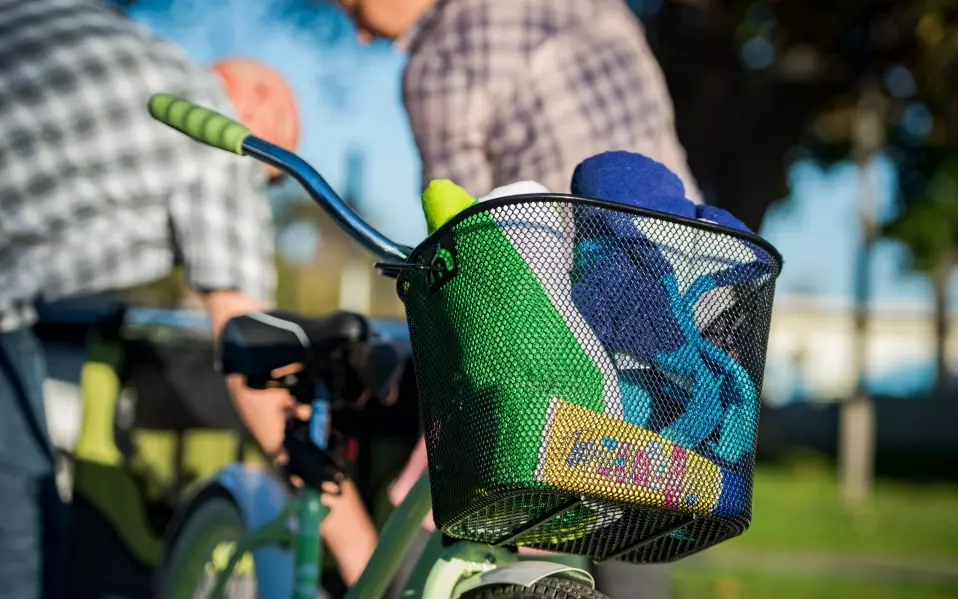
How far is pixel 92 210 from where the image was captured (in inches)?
129

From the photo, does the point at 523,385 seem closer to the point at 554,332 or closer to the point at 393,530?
the point at 554,332

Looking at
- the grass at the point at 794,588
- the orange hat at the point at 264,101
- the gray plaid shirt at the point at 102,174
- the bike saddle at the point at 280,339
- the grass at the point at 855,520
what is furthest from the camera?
the grass at the point at 855,520

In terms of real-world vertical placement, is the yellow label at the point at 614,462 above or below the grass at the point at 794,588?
above

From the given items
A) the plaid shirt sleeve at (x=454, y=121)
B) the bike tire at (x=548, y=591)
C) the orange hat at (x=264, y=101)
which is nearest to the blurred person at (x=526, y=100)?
the plaid shirt sleeve at (x=454, y=121)

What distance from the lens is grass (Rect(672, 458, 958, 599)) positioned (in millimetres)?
7086

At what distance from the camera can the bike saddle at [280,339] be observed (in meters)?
2.67

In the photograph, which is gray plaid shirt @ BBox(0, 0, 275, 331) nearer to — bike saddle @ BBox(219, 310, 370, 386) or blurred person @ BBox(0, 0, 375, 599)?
blurred person @ BBox(0, 0, 375, 599)

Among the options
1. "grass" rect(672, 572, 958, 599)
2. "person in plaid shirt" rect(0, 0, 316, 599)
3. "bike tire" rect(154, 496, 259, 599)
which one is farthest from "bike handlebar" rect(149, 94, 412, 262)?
"grass" rect(672, 572, 958, 599)

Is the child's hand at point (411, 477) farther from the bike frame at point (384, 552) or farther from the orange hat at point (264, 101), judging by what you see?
the orange hat at point (264, 101)

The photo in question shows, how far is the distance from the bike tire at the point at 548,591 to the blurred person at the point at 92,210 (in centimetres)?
107

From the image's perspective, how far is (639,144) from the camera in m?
2.99

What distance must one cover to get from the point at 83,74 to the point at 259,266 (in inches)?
24.4

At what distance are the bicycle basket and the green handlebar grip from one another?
52 centimetres

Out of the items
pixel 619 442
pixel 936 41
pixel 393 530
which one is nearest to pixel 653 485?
pixel 619 442
